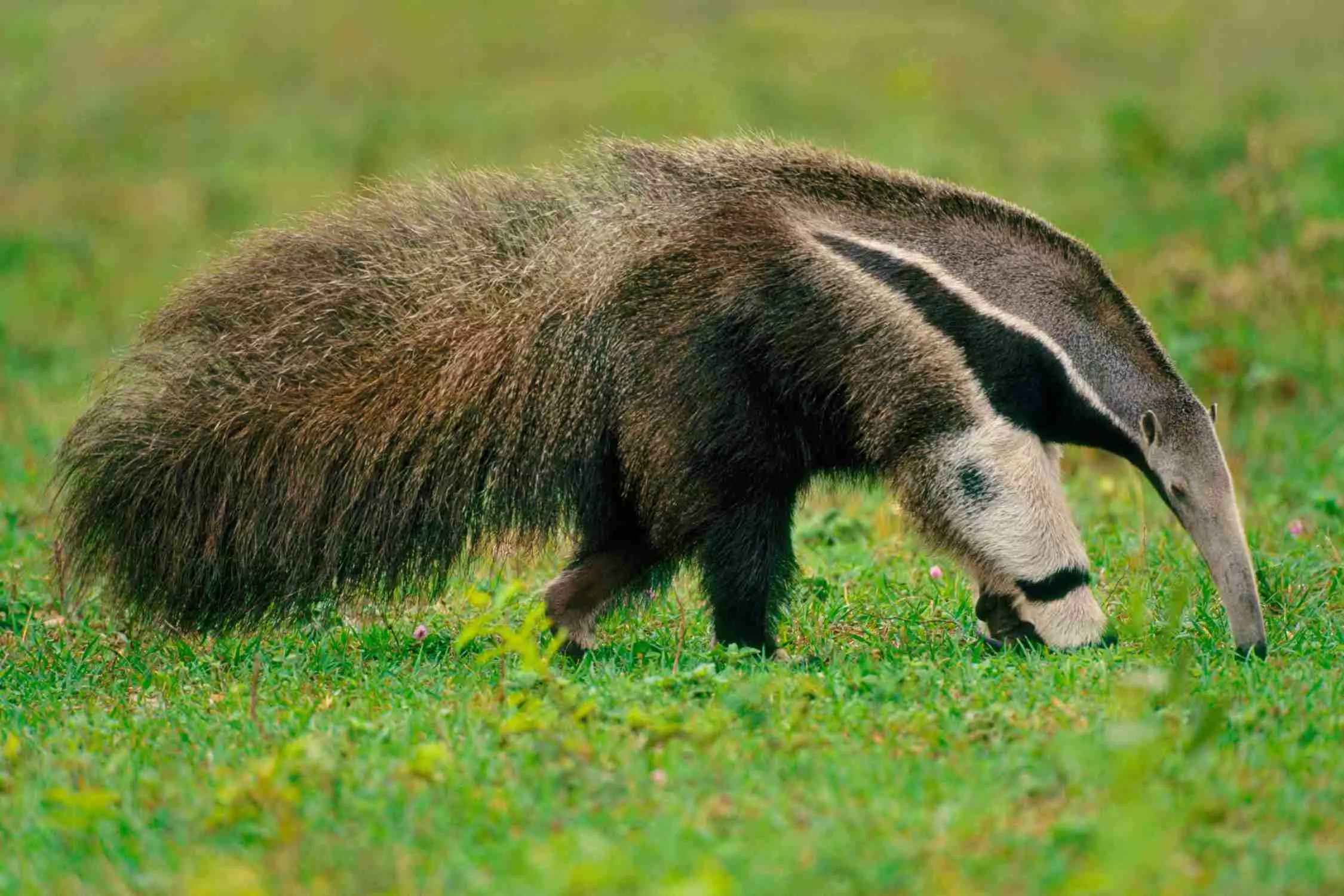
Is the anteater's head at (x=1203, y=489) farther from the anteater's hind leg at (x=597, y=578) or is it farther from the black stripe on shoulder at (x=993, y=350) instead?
the anteater's hind leg at (x=597, y=578)

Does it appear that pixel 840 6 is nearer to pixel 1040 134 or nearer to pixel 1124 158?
pixel 1040 134

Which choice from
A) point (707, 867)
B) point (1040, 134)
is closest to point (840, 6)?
point (1040, 134)

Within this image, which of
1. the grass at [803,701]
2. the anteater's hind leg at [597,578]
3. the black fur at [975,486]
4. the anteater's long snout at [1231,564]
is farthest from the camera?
the anteater's hind leg at [597,578]

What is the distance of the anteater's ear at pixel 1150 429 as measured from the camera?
5449 millimetres

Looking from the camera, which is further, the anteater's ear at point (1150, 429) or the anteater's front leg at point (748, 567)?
the anteater's front leg at point (748, 567)

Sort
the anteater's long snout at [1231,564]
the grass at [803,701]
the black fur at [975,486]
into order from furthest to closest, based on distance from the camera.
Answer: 1. the black fur at [975,486]
2. the anteater's long snout at [1231,564]
3. the grass at [803,701]

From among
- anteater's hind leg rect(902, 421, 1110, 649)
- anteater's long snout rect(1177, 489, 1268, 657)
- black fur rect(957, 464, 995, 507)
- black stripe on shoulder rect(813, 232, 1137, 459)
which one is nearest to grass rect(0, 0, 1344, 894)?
anteater's long snout rect(1177, 489, 1268, 657)

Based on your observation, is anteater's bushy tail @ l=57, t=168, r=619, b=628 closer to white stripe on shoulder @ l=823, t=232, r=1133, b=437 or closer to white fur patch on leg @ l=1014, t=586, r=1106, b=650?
white stripe on shoulder @ l=823, t=232, r=1133, b=437

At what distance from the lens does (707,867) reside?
3.36m

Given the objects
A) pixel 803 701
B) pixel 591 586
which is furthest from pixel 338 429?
pixel 803 701

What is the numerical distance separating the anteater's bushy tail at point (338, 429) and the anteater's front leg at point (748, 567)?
1.78ft

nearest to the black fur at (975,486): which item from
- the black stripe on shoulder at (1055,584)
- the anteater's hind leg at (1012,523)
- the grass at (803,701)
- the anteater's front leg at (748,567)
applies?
the anteater's hind leg at (1012,523)

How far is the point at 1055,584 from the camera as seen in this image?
551cm

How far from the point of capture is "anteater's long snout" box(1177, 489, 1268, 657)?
5.29 metres
